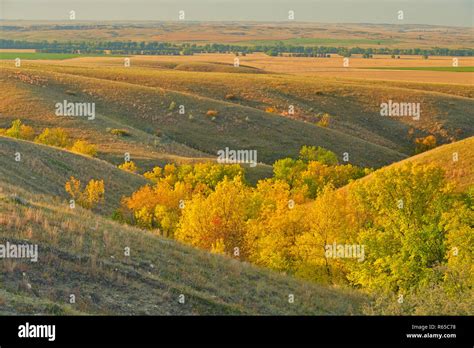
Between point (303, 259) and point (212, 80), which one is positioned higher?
point (212, 80)

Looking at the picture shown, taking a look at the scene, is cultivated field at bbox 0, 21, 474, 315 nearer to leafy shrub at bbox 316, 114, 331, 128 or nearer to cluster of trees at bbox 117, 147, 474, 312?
cluster of trees at bbox 117, 147, 474, 312

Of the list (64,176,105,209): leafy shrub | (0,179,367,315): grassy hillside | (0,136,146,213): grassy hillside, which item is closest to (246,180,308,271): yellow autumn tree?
(64,176,105,209): leafy shrub

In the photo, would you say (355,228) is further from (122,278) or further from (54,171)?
(122,278)

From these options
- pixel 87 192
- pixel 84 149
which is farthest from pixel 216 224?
pixel 84 149

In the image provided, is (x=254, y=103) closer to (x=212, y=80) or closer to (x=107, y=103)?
(x=212, y=80)

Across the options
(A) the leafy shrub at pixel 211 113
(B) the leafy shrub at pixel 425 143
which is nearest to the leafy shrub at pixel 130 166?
→ (A) the leafy shrub at pixel 211 113

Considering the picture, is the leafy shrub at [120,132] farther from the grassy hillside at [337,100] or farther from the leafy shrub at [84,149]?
the grassy hillside at [337,100]

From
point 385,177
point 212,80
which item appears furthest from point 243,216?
point 212,80
